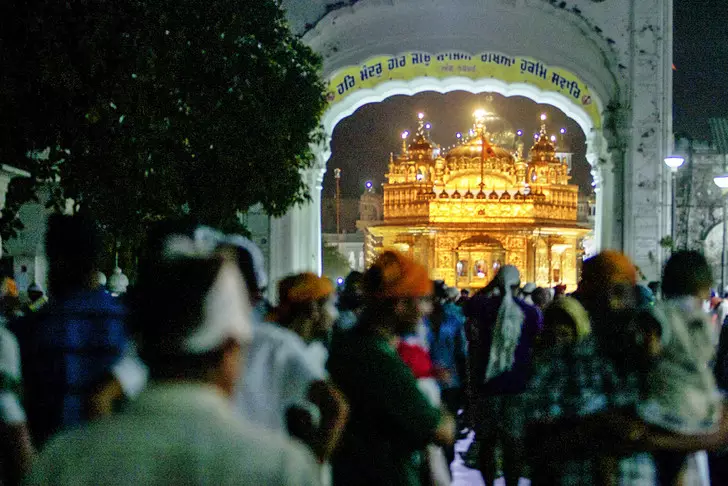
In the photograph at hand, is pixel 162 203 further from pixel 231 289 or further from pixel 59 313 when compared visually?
pixel 231 289

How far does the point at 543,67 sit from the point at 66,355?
51.4 feet

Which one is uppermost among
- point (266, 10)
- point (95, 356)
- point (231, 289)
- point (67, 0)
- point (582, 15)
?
point (582, 15)

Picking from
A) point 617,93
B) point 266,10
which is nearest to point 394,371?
point 266,10

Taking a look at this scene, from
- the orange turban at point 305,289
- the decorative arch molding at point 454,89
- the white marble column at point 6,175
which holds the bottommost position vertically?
the orange turban at point 305,289

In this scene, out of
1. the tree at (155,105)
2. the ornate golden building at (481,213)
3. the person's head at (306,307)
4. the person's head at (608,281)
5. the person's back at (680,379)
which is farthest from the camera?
the ornate golden building at (481,213)

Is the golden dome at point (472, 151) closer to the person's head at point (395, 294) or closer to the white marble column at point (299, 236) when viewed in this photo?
the white marble column at point (299, 236)

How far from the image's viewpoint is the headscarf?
7637 millimetres

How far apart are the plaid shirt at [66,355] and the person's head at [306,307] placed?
45.6 inches

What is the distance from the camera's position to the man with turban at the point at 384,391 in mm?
3506

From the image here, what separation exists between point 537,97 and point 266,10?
7982mm

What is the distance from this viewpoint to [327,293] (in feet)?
17.1

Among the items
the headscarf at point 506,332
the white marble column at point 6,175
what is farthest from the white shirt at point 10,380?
the white marble column at point 6,175

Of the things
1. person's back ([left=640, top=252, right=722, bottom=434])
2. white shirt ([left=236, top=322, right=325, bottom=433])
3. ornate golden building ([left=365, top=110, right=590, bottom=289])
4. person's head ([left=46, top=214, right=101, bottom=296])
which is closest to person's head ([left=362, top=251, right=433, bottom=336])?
white shirt ([left=236, top=322, right=325, bottom=433])

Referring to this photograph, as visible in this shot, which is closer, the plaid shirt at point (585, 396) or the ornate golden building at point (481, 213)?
the plaid shirt at point (585, 396)
